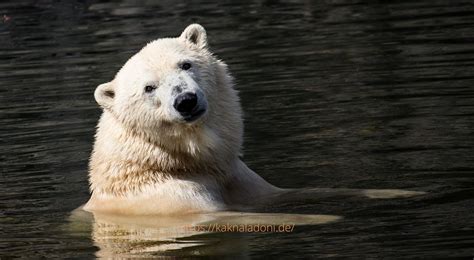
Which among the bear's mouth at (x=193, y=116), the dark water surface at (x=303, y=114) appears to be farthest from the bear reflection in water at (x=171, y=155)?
the dark water surface at (x=303, y=114)

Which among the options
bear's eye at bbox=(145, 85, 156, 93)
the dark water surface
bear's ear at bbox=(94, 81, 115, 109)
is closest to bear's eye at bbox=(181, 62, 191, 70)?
bear's eye at bbox=(145, 85, 156, 93)

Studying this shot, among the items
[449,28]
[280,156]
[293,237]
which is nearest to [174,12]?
[449,28]

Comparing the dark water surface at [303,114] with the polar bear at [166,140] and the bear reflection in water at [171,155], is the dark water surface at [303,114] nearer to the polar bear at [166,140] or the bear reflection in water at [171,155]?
the bear reflection in water at [171,155]

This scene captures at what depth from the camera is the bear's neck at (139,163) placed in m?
7.96

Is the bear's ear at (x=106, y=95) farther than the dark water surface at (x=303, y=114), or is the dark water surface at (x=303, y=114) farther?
the bear's ear at (x=106, y=95)

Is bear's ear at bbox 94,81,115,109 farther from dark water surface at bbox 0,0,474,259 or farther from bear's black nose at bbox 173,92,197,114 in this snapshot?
dark water surface at bbox 0,0,474,259

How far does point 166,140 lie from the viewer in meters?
7.88

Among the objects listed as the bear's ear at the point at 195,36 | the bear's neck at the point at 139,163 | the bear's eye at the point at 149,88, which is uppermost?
the bear's ear at the point at 195,36

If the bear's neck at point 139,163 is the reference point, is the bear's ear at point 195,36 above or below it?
above

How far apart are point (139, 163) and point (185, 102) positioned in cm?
76

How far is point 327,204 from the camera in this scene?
26.1ft

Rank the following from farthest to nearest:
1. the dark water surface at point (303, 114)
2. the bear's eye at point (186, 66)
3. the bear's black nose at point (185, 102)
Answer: the bear's eye at point (186, 66), the bear's black nose at point (185, 102), the dark water surface at point (303, 114)

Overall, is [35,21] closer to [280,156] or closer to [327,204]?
[280,156]

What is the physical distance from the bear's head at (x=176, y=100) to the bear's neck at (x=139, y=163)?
0.22 ft
